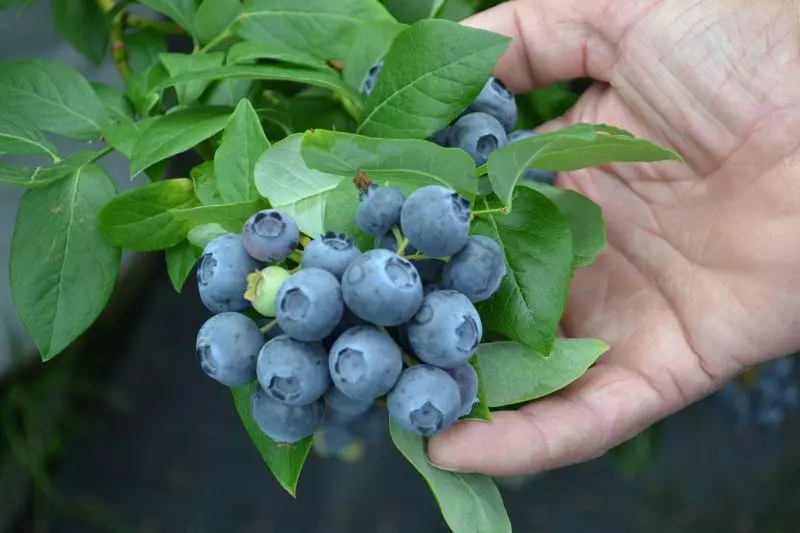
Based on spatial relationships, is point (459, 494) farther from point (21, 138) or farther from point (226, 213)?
point (21, 138)

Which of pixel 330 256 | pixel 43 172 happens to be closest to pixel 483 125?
pixel 330 256

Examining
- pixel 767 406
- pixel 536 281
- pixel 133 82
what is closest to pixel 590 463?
pixel 767 406

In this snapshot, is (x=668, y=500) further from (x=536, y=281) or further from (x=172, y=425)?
(x=536, y=281)

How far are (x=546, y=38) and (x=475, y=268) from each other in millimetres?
578

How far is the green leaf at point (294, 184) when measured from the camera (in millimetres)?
758

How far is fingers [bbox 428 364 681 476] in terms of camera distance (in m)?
0.88

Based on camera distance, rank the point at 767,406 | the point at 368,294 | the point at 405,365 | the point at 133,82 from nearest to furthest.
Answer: the point at 368,294
the point at 405,365
the point at 133,82
the point at 767,406

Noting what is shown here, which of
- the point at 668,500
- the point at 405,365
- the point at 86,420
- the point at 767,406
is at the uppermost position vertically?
the point at 405,365

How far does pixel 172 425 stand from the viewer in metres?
2.16

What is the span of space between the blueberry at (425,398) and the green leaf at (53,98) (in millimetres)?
491

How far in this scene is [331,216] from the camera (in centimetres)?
77

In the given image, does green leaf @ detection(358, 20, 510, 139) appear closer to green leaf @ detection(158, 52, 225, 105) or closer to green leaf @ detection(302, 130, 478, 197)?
green leaf @ detection(302, 130, 478, 197)

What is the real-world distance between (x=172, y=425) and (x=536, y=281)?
1.61m

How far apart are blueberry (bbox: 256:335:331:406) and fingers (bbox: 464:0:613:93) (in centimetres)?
61
